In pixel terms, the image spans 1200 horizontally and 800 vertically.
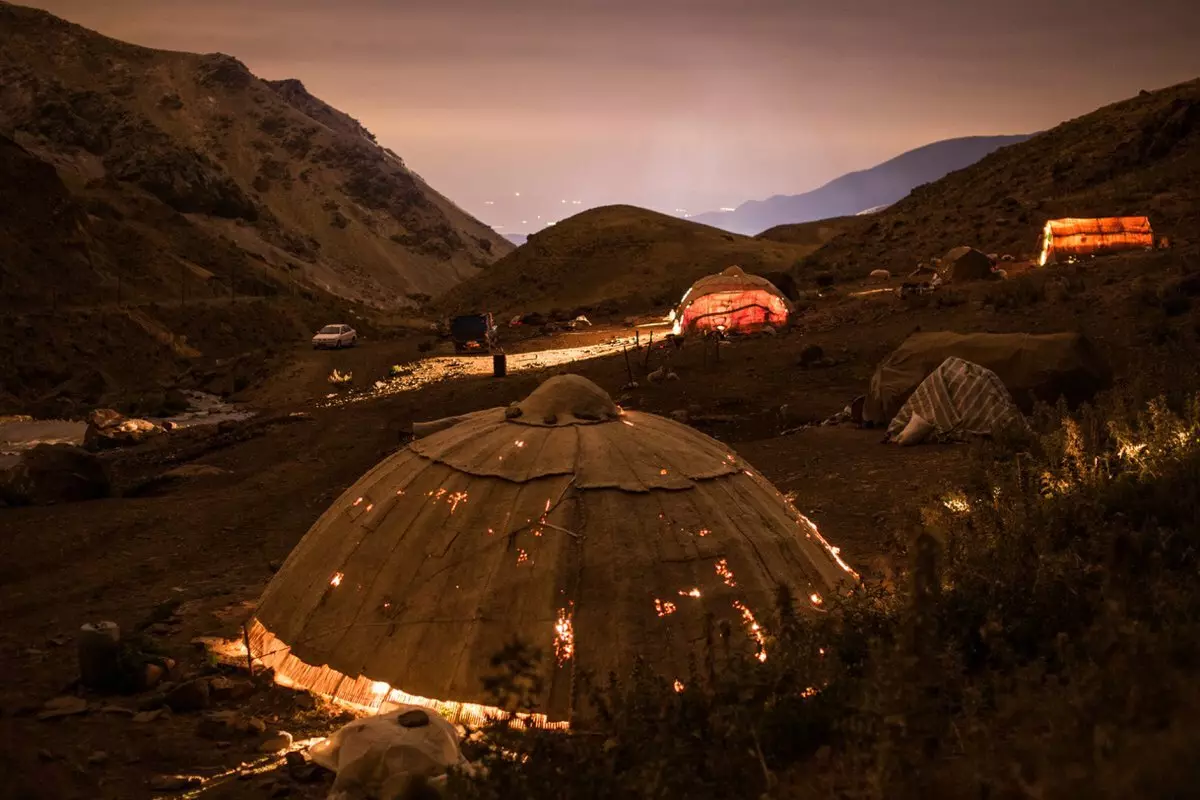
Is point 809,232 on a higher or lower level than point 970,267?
higher

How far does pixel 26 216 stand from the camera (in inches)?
1228

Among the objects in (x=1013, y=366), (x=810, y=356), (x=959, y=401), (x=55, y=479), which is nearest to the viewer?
(x=959, y=401)

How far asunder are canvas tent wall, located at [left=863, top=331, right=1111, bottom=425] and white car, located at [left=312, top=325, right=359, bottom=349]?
22.9 m

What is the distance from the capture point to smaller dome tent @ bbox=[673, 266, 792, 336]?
23.4 m

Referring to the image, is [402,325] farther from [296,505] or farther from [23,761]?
[23,761]

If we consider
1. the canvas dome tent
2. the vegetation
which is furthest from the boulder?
the canvas dome tent

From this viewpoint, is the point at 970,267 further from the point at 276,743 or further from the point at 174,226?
the point at 174,226

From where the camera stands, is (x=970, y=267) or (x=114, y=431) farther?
(x=970, y=267)

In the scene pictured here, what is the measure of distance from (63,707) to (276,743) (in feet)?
5.76

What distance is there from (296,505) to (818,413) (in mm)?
8951

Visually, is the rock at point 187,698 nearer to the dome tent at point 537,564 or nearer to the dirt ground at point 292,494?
the dirt ground at point 292,494

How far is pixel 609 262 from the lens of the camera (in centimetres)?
5028

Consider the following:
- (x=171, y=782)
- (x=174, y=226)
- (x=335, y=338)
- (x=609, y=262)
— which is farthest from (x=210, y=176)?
(x=171, y=782)

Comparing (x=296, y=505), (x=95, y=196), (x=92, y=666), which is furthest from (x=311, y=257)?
(x=92, y=666)
